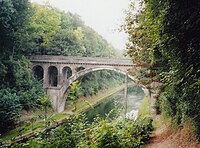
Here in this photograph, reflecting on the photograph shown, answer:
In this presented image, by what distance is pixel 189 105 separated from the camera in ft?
24.3

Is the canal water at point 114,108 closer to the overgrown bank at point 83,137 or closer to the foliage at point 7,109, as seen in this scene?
the overgrown bank at point 83,137

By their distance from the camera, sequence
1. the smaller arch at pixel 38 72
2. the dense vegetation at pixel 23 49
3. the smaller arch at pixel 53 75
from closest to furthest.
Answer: the dense vegetation at pixel 23 49
the smaller arch at pixel 38 72
the smaller arch at pixel 53 75

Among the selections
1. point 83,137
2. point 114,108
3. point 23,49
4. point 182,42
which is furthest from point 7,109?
point 182,42

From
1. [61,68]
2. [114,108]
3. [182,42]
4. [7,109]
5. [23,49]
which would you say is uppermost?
[23,49]

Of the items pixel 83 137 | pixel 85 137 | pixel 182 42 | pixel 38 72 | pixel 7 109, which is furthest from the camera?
pixel 38 72

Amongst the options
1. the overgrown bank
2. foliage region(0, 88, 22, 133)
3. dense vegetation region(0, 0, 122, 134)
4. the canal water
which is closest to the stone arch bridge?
dense vegetation region(0, 0, 122, 134)

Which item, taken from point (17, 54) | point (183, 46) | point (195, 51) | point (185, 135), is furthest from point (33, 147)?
point (17, 54)

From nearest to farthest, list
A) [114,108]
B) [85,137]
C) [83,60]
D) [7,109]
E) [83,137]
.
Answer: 1. [85,137]
2. [83,137]
3. [114,108]
4. [7,109]
5. [83,60]

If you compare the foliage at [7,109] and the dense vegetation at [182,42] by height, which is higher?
the dense vegetation at [182,42]

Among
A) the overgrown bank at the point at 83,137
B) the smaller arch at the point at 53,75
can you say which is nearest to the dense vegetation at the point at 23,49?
the smaller arch at the point at 53,75

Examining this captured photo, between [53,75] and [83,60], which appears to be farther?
[53,75]

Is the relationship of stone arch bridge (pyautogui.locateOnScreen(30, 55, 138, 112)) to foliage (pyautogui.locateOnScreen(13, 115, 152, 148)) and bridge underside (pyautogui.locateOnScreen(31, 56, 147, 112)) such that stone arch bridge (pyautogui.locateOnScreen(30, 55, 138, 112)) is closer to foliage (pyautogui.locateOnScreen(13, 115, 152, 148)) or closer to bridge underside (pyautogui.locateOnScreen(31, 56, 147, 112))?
bridge underside (pyautogui.locateOnScreen(31, 56, 147, 112))

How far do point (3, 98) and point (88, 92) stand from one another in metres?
20.2

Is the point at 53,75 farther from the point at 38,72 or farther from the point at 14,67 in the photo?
the point at 14,67
